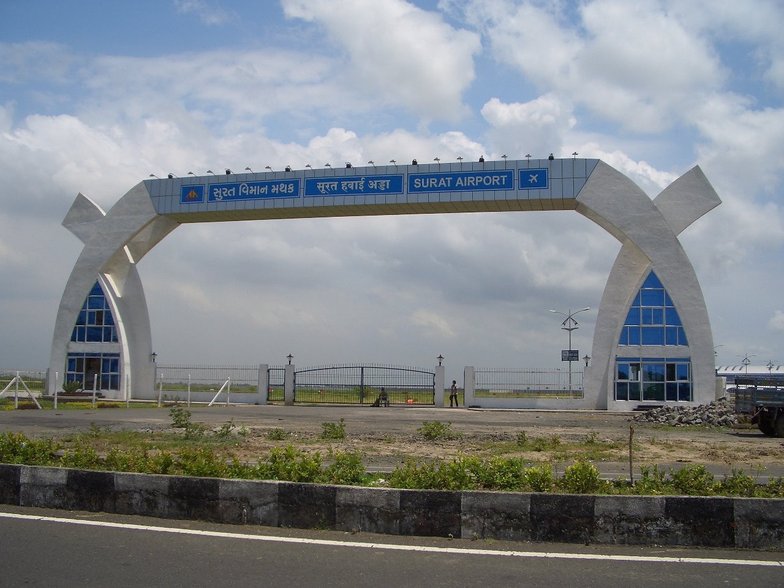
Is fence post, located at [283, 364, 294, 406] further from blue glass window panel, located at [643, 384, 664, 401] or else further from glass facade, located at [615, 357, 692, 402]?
blue glass window panel, located at [643, 384, 664, 401]

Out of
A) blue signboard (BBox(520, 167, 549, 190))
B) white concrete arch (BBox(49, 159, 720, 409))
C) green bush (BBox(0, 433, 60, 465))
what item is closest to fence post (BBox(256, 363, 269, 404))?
white concrete arch (BBox(49, 159, 720, 409))

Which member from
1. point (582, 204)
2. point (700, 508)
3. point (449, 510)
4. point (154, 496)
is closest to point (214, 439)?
point (154, 496)

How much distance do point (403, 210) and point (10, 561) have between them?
1023 inches

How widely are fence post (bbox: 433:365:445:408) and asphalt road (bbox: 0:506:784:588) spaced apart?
26.8m

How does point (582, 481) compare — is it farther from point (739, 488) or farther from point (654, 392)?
point (654, 392)

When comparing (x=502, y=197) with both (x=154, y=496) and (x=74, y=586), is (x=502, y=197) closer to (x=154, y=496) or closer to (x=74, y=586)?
(x=154, y=496)

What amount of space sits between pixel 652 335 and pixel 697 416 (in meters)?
6.13

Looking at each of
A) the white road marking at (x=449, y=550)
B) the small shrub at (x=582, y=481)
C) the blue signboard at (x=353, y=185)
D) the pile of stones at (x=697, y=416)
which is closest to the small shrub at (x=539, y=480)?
the small shrub at (x=582, y=481)

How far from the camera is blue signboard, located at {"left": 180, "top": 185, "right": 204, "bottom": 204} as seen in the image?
33.2 m

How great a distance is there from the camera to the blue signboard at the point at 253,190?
3175 cm

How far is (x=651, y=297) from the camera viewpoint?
30.4m

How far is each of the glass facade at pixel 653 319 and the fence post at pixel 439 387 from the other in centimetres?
817

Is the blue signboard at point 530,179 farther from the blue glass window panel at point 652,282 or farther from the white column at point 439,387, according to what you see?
the white column at point 439,387

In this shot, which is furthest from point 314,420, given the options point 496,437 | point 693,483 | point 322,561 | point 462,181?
point 322,561
